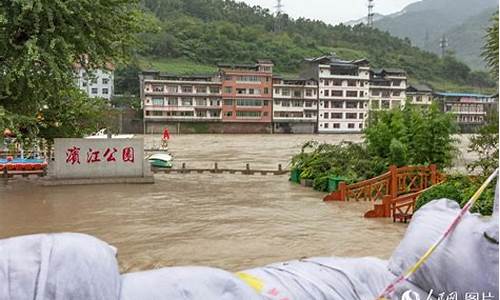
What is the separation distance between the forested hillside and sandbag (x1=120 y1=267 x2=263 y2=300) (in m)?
77.8

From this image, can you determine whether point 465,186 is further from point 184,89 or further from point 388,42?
point 388,42

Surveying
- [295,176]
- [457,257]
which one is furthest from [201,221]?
[457,257]

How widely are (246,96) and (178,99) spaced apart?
806cm

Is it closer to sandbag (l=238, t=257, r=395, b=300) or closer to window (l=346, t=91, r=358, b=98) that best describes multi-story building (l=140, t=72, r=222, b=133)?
window (l=346, t=91, r=358, b=98)

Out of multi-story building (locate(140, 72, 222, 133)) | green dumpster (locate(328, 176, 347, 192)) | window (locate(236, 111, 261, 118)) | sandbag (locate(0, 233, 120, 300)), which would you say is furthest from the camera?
window (locate(236, 111, 261, 118))

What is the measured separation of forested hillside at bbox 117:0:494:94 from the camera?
90812 millimetres

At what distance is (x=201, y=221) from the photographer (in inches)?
423

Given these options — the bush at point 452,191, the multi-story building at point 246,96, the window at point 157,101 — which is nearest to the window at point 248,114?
the multi-story building at point 246,96

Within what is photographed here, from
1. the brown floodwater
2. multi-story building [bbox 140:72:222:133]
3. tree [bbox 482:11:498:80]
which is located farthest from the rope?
multi-story building [bbox 140:72:222:133]

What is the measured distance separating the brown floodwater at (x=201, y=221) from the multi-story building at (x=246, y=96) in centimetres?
4392

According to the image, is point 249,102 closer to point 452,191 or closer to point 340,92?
point 340,92

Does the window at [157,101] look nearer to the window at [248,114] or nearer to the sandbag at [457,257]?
the window at [248,114]

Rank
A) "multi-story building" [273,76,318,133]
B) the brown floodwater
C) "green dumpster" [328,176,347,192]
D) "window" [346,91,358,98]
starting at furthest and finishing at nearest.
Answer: "window" [346,91,358,98], "multi-story building" [273,76,318,133], "green dumpster" [328,176,347,192], the brown floodwater

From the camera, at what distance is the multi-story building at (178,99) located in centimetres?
5919
